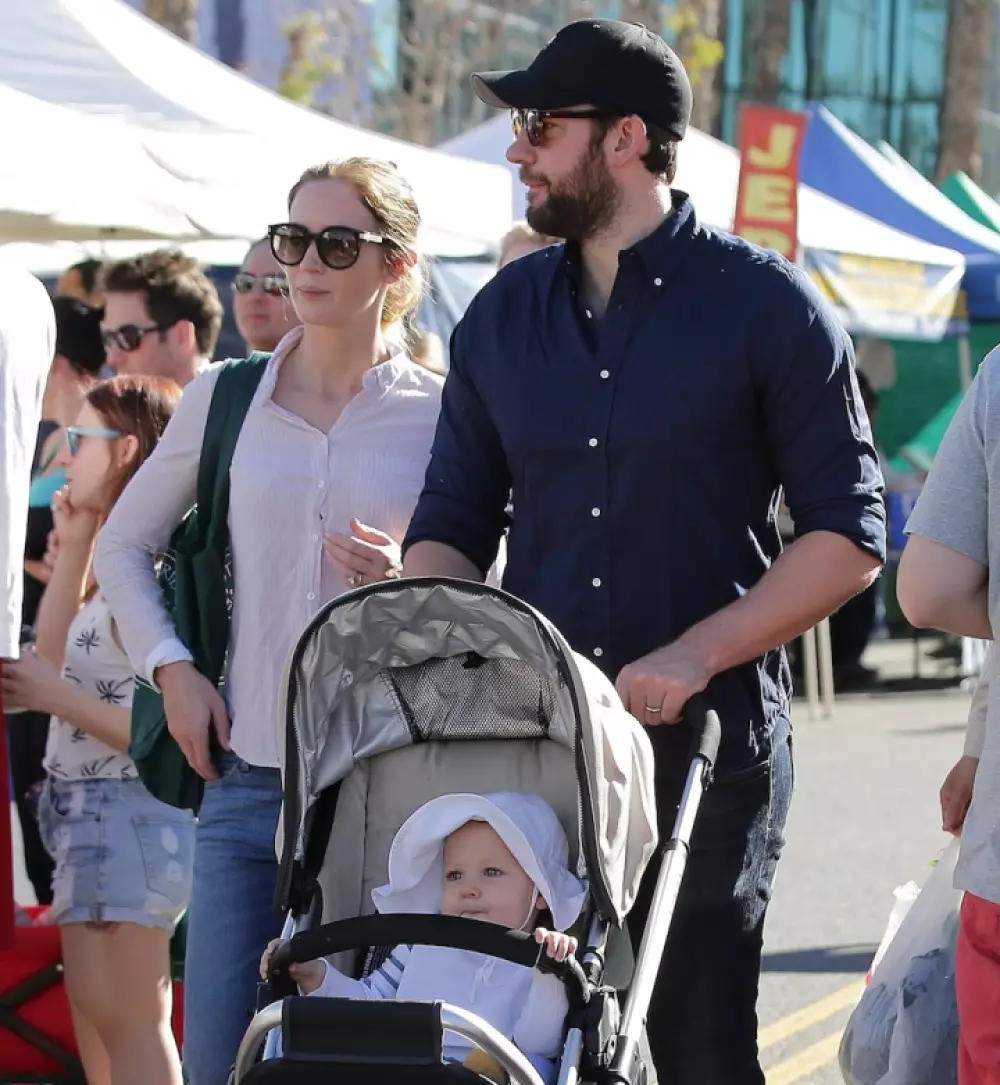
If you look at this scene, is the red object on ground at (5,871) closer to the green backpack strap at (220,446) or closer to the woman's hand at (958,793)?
the green backpack strap at (220,446)

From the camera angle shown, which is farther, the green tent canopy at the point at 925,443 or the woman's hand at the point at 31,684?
the green tent canopy at the point at 925,443

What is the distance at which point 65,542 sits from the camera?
16.6 feet

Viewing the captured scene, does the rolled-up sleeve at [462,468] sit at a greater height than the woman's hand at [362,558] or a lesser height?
greater

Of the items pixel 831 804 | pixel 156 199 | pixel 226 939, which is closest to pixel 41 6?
pixel 156 199

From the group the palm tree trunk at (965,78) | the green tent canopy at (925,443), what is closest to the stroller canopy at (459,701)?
the green tent canopy at (925,443)

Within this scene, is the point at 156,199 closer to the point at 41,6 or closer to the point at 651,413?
the point at 41,6

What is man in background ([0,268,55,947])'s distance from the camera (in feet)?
13.5

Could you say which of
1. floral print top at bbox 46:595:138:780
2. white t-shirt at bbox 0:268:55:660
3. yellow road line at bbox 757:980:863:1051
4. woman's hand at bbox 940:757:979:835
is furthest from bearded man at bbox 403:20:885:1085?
yellow road line at bbox 757:980:863:1051

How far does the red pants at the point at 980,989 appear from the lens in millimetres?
3346

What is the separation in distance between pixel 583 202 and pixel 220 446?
2.90ft

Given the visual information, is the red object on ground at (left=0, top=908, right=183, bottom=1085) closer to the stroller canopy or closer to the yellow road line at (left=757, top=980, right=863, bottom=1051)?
the stroller canopy

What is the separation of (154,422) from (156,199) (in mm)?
A: 3252

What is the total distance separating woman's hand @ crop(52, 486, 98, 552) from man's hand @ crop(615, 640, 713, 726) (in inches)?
77.9

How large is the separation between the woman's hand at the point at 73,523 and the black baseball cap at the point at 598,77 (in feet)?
5.78
